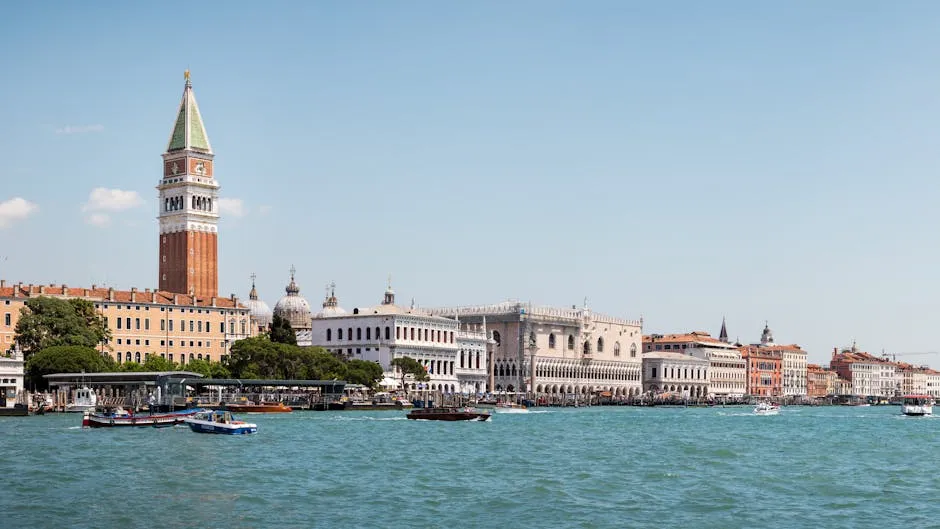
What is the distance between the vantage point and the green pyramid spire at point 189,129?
10150 centimetres

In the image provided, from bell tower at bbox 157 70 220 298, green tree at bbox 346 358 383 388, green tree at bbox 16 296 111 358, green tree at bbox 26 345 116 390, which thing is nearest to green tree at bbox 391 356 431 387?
green tree at bbox 346 358 383 388

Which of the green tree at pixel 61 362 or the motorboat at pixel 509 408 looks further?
the motorboat at pixel 509 408

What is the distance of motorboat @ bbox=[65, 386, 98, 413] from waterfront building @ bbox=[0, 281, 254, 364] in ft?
36.3

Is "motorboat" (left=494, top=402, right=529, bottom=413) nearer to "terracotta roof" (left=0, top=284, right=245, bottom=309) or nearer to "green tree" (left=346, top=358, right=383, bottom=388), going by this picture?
"green tree" (left=346, top=358, right=383, bottom=388)

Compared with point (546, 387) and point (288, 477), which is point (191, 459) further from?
point (546, 387)

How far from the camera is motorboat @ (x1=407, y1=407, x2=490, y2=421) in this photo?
6122 cm

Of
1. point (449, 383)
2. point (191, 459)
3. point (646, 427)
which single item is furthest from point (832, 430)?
point (449, 383)

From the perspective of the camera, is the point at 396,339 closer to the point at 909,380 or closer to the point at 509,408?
the point at 509,408

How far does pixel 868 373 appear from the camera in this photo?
601 feet

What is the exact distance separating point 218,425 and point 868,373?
15006 cm

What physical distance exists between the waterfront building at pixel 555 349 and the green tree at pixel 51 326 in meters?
39.9

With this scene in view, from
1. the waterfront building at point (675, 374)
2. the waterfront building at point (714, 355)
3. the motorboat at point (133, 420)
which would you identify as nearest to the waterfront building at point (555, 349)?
the waterfront building at point (675, 374)

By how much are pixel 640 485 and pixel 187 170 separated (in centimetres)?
7456

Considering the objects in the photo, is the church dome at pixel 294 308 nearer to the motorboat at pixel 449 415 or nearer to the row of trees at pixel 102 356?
the row of trees at pixel 102 356
